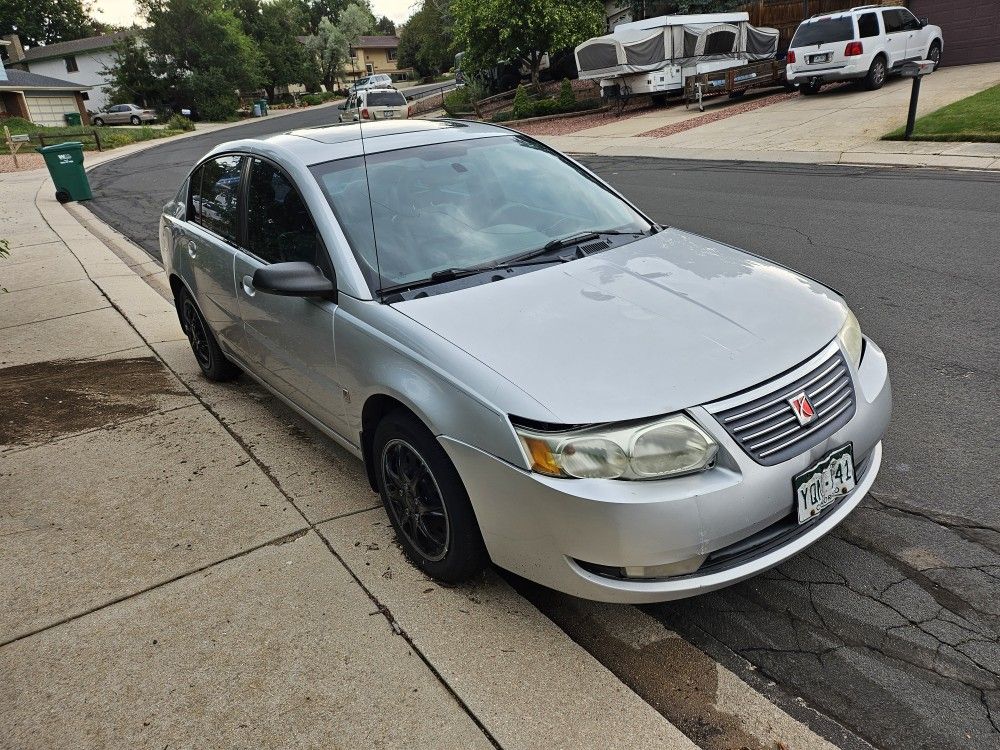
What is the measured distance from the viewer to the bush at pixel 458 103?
34550 mm

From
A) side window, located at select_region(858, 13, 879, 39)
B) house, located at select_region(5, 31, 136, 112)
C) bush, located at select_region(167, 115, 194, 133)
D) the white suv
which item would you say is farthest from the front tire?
house, located at select_region(5, 31, 136, 112)

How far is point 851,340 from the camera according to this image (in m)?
3.00

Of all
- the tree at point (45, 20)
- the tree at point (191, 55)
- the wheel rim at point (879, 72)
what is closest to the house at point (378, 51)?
the tree at point (45, 20)

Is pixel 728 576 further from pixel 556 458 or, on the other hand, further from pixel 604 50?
pixel 604 50

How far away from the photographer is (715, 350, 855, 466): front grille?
2422mm

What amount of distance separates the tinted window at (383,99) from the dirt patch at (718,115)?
48.0ft

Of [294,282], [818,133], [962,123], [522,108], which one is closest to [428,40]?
[522,108]

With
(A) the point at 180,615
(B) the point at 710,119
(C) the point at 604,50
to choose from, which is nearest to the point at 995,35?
(B) the point at 710,119

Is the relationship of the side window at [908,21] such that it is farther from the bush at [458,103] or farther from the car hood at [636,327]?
the car hood at [636,327]

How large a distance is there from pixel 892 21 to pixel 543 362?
2045 cm

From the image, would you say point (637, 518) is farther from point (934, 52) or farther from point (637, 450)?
point (934, 52)

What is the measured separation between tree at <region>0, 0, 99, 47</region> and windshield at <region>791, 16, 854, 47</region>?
288 feet

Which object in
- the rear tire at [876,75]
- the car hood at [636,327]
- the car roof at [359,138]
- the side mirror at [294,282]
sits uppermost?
the car roof at [359,138]

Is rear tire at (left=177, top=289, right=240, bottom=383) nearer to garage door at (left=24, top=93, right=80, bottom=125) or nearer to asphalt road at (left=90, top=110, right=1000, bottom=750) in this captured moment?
asphalt road at (left=90, top=110, right=1000, bottom=750)
